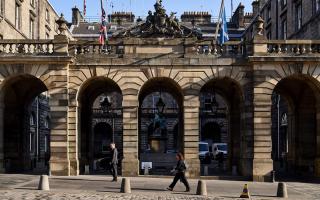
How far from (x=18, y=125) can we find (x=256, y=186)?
15.9 m

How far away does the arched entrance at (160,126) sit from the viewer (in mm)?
31828

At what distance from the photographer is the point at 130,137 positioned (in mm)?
28047

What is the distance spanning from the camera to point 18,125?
3247cm

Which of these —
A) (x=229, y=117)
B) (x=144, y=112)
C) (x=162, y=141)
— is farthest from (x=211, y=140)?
(x=229, y=117)

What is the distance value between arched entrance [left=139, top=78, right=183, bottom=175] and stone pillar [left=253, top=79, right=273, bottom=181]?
4.46m

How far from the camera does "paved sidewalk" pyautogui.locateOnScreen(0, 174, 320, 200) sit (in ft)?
62.7

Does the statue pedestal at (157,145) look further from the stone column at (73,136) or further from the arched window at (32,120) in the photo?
the arched window at (32,120)

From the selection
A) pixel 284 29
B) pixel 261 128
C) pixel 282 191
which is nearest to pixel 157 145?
pixel 261 128

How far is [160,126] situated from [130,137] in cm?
1504

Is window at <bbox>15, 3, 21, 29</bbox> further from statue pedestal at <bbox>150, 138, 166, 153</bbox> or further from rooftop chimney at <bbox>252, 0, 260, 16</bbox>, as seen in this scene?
rooftop chimney at <bbox>252, 0, 260, 16</bbox>

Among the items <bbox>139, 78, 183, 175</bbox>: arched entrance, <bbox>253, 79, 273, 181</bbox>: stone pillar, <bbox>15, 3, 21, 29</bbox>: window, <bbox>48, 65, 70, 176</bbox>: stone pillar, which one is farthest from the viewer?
<bbox>15, 3, 21, 29</bbox>: window

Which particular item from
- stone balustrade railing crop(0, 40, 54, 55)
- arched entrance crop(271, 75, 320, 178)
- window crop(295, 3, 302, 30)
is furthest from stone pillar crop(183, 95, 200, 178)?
window crop(295, 3, 302, 30)

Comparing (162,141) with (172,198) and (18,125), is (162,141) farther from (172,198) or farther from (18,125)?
(172,198)

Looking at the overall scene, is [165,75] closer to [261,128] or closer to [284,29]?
[261,128]
